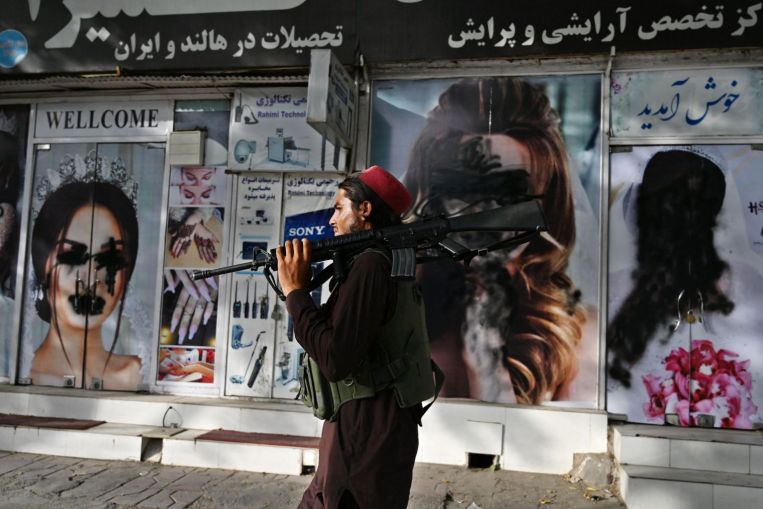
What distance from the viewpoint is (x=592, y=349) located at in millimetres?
5246

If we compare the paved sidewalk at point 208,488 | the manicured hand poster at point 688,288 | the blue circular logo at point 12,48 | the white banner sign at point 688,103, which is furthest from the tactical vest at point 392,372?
the blue circular logo at point 12,48

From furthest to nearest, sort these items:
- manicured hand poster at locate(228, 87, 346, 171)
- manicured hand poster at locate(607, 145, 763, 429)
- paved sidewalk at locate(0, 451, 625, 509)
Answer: manicured hand poster at locate(228, 87, 346, 171), manicured hand poster at locate(607, 145, 763, 429), paved sidewalk at locate(0, 451, 625, 509)

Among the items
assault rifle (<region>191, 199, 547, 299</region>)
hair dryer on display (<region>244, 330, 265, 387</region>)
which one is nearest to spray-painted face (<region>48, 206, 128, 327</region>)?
hair dryer on display (<region>244, 330, 265, 387</region>)

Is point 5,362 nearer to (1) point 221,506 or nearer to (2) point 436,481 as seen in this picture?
(1) point 221,506

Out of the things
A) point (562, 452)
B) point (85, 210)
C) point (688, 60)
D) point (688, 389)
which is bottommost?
point (562, 452)

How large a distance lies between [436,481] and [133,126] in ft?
14.9

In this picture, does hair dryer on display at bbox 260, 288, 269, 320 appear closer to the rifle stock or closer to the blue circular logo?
the blue circular logo

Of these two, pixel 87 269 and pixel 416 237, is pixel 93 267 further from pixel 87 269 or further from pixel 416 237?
pixel 416 237

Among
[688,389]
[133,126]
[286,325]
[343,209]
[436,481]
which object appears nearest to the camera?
[343,209]

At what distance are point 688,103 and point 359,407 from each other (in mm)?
4643

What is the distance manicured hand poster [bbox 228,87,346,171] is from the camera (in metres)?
→ 5.80

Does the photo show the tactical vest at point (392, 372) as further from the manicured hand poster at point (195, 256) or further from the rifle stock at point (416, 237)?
the manicured hand poster at point (195, 256)

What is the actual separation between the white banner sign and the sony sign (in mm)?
4383

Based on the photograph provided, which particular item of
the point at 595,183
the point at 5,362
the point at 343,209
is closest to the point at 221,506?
the point at 343,209
